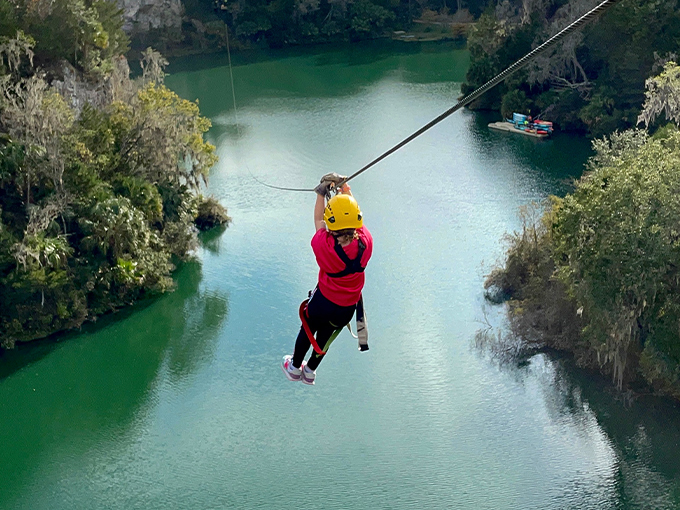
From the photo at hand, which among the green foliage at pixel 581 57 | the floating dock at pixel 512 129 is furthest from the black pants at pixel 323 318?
the floating dock at pixel 512 129

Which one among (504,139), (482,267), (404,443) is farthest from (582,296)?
(504,139)

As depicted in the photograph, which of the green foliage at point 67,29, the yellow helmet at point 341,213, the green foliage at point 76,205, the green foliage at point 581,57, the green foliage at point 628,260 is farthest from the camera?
the green foliage at point 581,57

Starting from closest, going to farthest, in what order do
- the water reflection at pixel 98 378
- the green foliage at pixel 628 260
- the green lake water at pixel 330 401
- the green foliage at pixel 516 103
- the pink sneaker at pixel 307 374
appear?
the pink sneaker at pixel 307 374 → the green foliage at pixel 628 260 → the green lake water at pixel 330 401 → the water reflection at pixel 98 378 → the green foliage at pixel 516 103

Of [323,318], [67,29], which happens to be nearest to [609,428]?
[323,318]

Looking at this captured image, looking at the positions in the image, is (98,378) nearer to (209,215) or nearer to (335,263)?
(209,215)

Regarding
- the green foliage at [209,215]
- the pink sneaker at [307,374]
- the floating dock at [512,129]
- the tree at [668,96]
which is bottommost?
the green foliage at [209,215]

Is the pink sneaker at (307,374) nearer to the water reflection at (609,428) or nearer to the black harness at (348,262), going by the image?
the black harness at (348,262)
